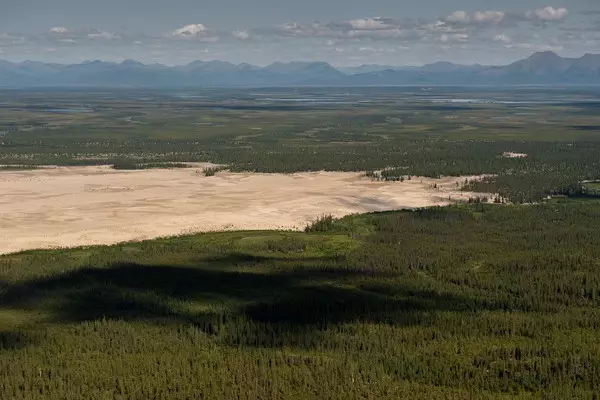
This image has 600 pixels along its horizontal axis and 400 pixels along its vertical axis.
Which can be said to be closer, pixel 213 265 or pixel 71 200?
pixel 213 265

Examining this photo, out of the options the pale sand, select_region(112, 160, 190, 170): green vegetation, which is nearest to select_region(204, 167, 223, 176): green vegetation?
the pale sand

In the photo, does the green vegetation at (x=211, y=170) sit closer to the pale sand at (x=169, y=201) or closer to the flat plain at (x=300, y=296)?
the pale sand at (x=169, y=201)

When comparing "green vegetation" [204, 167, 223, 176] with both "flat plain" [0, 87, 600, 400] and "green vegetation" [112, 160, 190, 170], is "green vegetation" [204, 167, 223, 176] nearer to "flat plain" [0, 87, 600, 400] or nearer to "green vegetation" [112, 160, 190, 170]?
"green vegetation" [112, 160, 190, 170]

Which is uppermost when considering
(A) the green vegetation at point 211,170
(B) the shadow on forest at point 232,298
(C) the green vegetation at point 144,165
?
(B) the shadow on forest at point 232,298

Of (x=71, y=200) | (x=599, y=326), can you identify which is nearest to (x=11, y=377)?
(x=599, y=326)

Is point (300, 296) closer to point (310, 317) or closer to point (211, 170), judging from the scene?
point (310, 317)

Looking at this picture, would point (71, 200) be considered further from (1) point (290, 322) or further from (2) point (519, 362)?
(2) point (519, 362)

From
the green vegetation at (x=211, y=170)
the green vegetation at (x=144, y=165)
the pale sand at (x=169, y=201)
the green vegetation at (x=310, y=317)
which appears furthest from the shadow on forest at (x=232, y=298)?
the green vegetation at (x=144, y=165)
